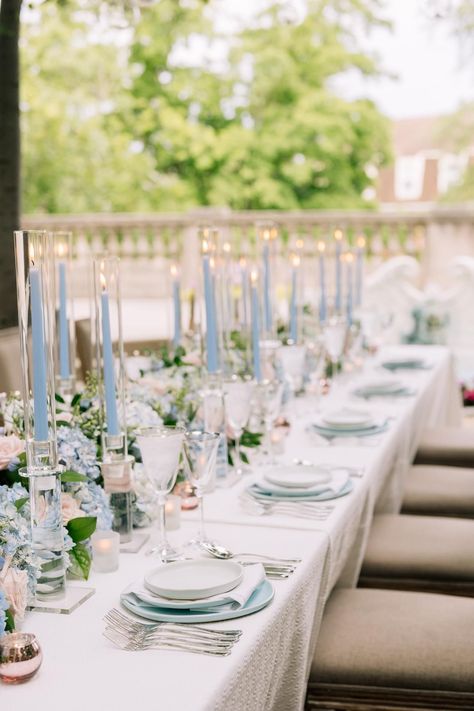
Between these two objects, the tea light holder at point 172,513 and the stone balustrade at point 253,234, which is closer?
the tea light holder at point 172,513

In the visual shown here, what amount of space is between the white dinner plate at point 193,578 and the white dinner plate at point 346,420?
123cm

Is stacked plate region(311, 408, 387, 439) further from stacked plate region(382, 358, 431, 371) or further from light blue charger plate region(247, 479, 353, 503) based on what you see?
stacked plate region(382, 358, 431, 371)

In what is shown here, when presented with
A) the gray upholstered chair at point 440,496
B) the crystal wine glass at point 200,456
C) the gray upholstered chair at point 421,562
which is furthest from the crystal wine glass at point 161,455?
the gray upholstered chair at point 440,496

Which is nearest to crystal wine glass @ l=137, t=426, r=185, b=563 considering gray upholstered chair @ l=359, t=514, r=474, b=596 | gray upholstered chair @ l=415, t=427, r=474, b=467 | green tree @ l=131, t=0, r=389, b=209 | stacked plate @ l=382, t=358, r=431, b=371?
gray upholstered chair @ l=359, t=514, r=474, b=596

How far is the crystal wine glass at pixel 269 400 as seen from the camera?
2314 millimetres

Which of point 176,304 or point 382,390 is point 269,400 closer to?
point 176,304

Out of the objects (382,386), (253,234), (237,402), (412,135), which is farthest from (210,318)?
(412,135)

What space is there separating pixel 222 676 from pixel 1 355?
220cm

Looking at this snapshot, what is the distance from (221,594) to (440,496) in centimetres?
180

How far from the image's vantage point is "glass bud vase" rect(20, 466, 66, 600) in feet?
4.66

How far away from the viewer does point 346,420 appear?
9.01 ft

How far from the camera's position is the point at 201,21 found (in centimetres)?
1880

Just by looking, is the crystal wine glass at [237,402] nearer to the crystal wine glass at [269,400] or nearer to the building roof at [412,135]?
the crystal wine glass at [269,400]

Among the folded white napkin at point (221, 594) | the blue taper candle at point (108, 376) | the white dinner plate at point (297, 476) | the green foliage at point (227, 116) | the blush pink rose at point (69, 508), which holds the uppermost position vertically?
the green foliage at point (227, 116)
